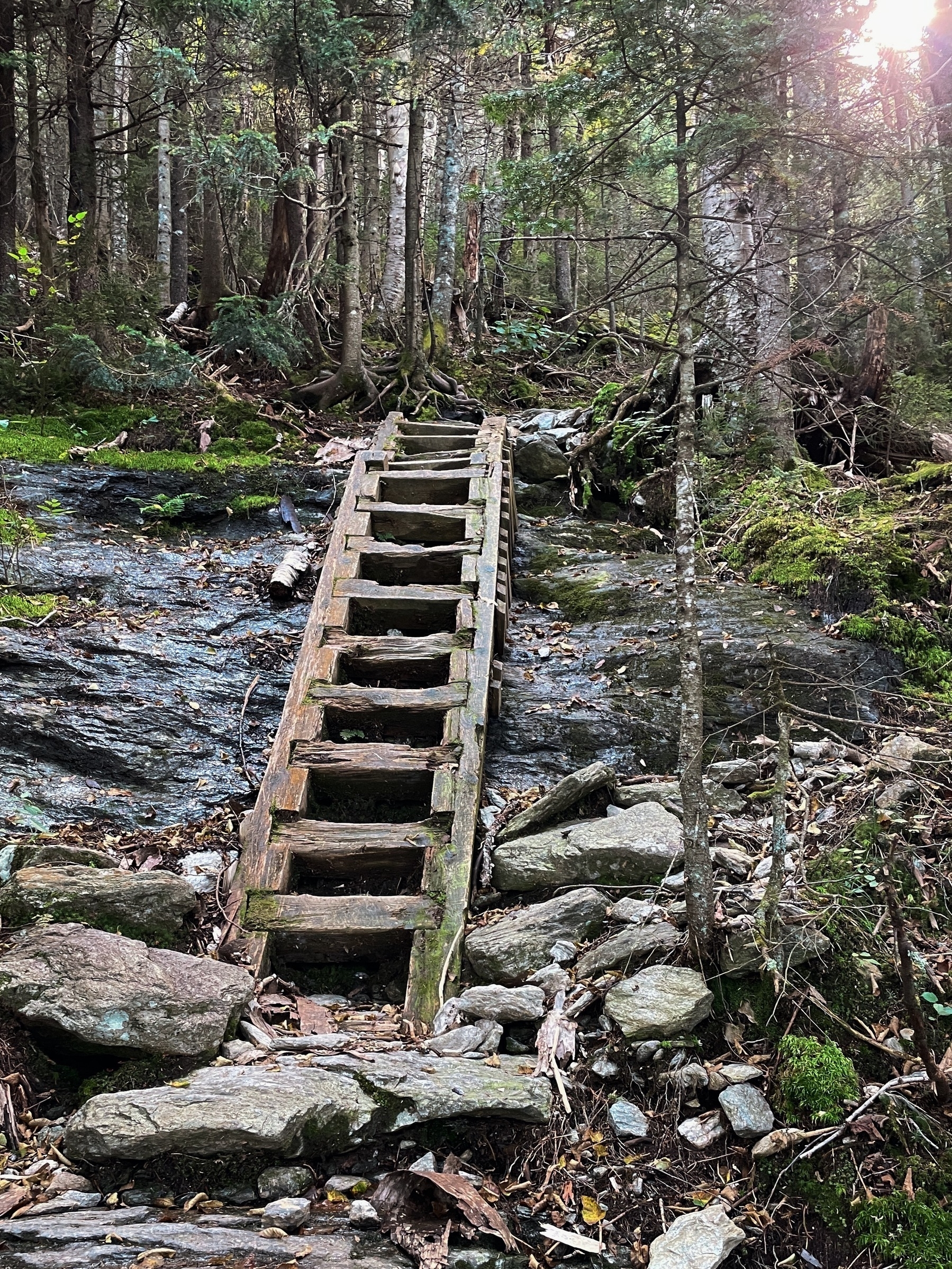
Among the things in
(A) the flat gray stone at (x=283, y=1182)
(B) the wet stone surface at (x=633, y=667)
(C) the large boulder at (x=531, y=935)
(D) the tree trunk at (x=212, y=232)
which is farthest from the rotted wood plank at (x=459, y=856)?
(D) the tree trunk at (x=212, y=232)

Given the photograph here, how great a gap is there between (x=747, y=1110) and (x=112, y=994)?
6.76 feet

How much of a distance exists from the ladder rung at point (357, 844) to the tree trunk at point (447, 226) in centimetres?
986

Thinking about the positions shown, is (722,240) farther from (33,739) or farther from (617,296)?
(33,739)

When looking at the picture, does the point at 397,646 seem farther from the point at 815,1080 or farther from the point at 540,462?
the point at 540,462

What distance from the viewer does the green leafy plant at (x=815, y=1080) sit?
2.42 m

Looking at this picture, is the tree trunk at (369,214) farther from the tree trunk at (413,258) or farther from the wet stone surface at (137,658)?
the wet stone surface at (137,658)

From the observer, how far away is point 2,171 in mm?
11695

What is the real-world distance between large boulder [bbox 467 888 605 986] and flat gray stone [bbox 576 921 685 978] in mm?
185

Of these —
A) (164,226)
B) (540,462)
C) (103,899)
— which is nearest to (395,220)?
(164,226)

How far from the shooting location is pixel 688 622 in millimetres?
3137

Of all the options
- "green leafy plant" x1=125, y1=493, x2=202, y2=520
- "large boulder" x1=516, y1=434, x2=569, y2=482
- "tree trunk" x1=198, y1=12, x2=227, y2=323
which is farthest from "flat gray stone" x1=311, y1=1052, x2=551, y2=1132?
"tree trunk" x1=198, y1=12, x2=227, y2=323

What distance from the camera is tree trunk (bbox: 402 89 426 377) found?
1116 centimetres

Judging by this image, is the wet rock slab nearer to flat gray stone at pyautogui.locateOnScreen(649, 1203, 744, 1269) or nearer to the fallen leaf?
the fallen leaf

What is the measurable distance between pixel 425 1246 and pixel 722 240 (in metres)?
9.49
